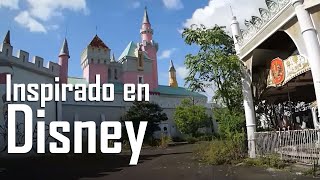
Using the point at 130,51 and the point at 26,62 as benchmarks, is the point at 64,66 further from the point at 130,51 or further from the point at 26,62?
the point at 130,51

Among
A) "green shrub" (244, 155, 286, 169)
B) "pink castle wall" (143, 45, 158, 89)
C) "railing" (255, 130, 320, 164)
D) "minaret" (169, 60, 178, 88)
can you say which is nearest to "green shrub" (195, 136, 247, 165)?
"railing" (255, 130, 320, 164)

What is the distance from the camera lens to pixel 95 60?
150 ft

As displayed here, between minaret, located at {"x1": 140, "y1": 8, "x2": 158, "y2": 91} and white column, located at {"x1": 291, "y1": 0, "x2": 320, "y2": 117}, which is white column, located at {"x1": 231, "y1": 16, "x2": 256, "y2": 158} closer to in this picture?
white column, located at {"x1": 291, "y1": 0, "x2": 320, "y2": 117}

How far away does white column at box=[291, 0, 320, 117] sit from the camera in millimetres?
10484

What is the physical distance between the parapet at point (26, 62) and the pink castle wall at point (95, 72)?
14083 millimetres

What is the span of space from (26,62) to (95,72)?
1814 centimetres

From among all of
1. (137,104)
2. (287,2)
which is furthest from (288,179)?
(137,104)

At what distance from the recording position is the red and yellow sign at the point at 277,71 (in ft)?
43.3

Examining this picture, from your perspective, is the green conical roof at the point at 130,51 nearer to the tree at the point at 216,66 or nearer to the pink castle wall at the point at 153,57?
the pink castle wall at the point at 153,57

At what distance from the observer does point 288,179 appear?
9.70m

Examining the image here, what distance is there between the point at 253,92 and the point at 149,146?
758 inches

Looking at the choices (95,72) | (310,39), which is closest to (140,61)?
(95,72)

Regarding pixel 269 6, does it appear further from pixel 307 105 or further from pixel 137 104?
pixel 137 104

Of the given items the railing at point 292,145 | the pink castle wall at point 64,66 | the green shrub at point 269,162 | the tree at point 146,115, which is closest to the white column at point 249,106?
the railing at point 292,145
